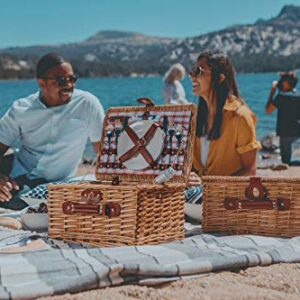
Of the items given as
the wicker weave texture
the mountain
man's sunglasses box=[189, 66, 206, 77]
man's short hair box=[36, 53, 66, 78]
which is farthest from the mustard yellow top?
the mountain

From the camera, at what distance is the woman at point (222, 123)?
4.12 meters

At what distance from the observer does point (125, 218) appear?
3.34m

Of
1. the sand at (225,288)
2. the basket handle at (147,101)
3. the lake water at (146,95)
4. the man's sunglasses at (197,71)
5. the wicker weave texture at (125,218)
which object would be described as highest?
the man's sunglasses at (197,71)

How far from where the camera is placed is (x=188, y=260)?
9.85 ft

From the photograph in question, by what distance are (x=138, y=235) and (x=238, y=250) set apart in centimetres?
47

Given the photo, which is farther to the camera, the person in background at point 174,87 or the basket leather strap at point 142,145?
the person in background at point 174,87

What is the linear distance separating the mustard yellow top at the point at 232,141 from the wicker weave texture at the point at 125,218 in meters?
0.69

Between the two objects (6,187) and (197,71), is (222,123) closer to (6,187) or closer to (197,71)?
(197,71)

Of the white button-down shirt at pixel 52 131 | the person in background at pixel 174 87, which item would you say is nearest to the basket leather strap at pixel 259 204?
the white button-down shirt at pixel 52 131

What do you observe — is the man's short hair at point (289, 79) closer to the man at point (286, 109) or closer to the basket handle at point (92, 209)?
the man at point (286, 109)

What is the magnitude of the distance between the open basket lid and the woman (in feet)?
1.47

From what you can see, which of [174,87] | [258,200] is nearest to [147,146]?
[258,200]

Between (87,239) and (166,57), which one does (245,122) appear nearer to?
(87,239)

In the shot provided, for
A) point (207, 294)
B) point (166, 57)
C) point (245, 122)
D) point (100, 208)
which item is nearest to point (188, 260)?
point (207, 294)
